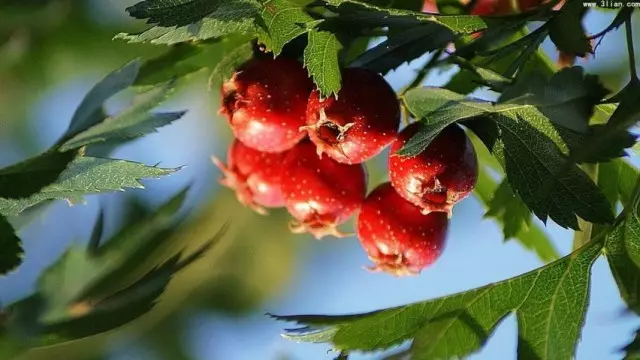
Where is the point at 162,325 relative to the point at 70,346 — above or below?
below

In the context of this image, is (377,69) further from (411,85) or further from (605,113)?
(605,113)

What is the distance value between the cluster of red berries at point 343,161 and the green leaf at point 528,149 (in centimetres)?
6

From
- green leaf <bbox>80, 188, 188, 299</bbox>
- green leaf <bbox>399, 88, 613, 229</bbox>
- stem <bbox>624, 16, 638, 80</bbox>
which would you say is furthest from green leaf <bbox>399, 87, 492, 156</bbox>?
green leaf <bbox>80, 188, 188, 299</bbox>

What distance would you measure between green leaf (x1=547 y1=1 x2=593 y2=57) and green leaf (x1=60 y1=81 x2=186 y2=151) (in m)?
Answer: 0.34

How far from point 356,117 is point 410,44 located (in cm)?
8

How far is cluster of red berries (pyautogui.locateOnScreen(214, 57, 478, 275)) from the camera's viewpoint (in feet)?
2.29

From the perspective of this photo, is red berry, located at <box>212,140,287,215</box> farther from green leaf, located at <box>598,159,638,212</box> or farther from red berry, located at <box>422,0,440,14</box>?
green leaf, located at <box>598,159,638,212</box>

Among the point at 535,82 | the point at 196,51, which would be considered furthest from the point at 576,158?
the point at 196,51

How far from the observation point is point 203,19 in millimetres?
596

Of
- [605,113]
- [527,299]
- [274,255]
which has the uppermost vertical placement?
[605,113]

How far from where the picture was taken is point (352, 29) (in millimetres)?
663

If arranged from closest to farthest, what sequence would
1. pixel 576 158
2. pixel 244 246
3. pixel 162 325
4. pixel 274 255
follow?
pixel 576 158 → pixel 162 325 → pixel 244 246 → pixel 274 255

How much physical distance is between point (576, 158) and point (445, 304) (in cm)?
20

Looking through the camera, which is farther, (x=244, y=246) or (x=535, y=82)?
(x=244, y=246)
